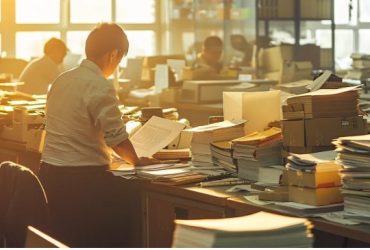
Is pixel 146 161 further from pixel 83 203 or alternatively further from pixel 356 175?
pixel 356 175

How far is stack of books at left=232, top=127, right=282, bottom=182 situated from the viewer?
3.62 metres

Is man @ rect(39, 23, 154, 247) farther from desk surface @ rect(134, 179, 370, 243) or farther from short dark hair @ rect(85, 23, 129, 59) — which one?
desk surface @ rect(134, 179, 370, 243)

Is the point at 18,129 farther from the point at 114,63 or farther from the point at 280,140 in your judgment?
the point at 280,140

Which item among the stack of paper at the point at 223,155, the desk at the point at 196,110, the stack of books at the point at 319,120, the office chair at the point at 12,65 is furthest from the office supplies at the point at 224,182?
the office chair at the point at 12,65

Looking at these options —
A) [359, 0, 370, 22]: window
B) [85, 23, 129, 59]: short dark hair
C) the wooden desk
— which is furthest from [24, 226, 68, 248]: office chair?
[359, 0, 370, 22]: window

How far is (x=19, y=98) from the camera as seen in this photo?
5.82 m

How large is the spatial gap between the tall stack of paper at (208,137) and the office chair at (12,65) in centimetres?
602

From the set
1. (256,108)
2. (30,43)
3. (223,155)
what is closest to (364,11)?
(30,43)

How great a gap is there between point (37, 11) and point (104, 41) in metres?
7.44

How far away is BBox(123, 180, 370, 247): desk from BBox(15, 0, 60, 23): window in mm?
7372

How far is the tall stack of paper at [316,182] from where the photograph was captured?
304 centimetres

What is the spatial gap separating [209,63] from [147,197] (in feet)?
16.7

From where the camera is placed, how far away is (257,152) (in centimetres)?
361

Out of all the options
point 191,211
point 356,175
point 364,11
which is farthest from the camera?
point 364,11
